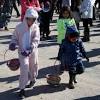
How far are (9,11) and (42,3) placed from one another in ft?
6.47

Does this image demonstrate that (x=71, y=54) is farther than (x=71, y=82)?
No

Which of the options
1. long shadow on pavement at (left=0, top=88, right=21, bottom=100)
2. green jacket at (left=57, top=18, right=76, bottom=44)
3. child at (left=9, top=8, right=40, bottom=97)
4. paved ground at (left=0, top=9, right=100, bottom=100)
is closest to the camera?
child at (left=9, top=8, right=40, bottom=97)

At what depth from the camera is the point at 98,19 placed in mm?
20938

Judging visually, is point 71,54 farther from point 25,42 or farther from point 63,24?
point 63,24

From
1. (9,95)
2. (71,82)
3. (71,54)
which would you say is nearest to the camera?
(9,95)

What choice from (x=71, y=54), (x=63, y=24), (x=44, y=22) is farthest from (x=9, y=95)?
(x=44, y=22)

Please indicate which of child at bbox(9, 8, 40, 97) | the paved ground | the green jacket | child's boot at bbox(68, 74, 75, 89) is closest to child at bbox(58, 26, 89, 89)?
child's boot at bbox(68, 74, 75, 89)

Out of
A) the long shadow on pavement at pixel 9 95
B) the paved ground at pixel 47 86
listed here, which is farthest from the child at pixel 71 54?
the long shadow on pavement at pixel 9 95

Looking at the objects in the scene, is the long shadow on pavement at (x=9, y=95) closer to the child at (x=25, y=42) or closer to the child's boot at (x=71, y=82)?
the child at (x=25, y=42)

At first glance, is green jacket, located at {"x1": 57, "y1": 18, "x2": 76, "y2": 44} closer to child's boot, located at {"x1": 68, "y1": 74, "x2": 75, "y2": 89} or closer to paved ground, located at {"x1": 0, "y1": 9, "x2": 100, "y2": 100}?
paved ground, located at {"x1": 0, "y1": 9, "x2": 100, "y2": 100}

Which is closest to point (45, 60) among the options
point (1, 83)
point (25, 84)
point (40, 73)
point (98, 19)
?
point (40, 73)

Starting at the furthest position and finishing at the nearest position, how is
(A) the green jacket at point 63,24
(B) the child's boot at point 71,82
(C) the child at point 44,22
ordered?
(C) the child at point 44,22
(A) the green jacket at point 63,24
(B) the child's boot at point 71,82

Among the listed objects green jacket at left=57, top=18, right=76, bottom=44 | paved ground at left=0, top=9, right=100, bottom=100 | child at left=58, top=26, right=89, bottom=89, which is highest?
green jacket at left=57, top=18, right=76, bottom=44

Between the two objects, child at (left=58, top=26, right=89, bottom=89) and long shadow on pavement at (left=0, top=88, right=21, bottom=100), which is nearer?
long shadow on pavement at (left=0, top=88, right=21, bottom=100)
